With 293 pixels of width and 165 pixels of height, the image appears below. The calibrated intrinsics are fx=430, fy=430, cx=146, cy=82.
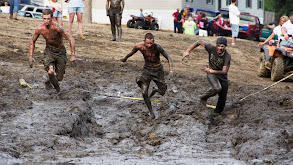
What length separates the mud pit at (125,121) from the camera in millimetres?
6250

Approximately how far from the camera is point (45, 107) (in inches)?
331

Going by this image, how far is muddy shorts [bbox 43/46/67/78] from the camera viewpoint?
912 centimetres

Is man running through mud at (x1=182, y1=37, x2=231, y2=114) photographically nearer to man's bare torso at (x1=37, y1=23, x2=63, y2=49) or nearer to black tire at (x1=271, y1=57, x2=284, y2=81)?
man's bare torso at (x1=37, y1=23, x2=63, y2=49)

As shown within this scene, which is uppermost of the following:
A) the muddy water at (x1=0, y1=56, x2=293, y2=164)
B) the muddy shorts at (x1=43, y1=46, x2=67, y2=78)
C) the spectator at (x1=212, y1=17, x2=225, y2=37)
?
the spectator at (x1=212, y1=17, x2=225, y2=37)

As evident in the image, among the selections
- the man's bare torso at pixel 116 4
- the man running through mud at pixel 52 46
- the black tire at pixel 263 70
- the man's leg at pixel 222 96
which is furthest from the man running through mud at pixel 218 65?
the man's bare torso at pixel 116 4

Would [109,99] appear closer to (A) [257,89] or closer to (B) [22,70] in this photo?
(B) [22,70]

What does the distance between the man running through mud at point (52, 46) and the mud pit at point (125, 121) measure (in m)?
0.57

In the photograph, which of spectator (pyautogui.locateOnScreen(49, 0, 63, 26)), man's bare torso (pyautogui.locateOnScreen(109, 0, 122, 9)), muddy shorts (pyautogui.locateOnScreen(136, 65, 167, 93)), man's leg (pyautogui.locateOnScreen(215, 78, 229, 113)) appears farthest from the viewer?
man's bare torso (pyautogui.locateOnScreen(109, 0, 122, 9))

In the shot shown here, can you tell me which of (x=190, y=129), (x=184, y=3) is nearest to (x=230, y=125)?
(x=190, y=129)

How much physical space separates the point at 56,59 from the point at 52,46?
29 cm

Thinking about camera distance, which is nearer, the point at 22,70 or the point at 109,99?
the point at 109,99

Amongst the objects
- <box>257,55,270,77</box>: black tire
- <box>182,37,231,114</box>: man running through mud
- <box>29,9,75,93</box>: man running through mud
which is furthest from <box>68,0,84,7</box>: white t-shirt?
<box>182,37,231,114</box>: man running through mud

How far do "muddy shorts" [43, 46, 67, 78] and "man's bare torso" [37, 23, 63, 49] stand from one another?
106 millimetres

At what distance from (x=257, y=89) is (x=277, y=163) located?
18.2ft
